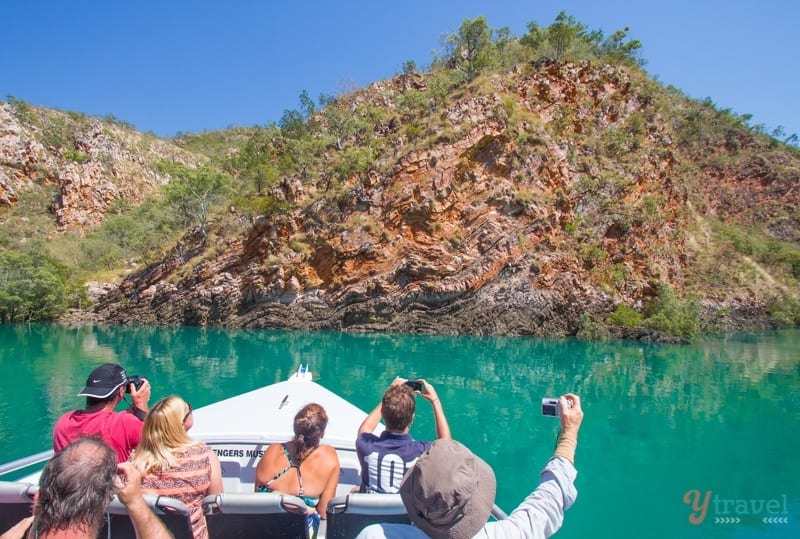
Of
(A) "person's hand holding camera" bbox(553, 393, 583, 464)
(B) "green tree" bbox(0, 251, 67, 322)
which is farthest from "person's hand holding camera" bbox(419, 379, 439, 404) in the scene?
(B) "green tree" bbox(0, 251, 67, 322)

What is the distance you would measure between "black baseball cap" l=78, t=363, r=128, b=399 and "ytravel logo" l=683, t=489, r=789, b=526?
6600 mm

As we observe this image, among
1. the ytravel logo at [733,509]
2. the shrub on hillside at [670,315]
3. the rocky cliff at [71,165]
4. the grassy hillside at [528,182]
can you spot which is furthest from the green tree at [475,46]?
the rocky cliff at [71,165]

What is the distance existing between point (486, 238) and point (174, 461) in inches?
1044

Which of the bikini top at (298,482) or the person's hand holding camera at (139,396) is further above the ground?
the person's hand holding camera at (139,396)

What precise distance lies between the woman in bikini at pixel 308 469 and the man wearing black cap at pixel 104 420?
100 centimetres

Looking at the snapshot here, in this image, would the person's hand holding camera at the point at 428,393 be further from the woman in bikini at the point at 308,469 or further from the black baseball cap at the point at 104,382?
the black baseball cap at the point at 104,382

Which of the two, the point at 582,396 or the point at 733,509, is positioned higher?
the point at 733,509

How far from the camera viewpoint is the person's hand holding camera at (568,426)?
213 cm

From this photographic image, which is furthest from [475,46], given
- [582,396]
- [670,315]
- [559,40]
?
Result: [582,396]

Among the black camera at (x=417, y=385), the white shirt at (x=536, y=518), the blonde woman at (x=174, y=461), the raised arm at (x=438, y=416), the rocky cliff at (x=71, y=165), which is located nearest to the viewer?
the white shirt at (x=536, y=518)

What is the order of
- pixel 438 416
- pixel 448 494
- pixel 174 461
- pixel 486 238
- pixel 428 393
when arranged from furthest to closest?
Result: pixel 486 238, pixel 428 393, pixel 438 416, pixel 174 461, pixel 448 494

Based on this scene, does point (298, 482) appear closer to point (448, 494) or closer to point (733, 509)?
point (448, 494)

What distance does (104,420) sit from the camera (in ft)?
10.6

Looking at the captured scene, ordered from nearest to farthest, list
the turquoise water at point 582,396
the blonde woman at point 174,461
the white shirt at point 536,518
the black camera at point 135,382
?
1. the white shirt at point 536,518
2. the blonde woman at point 174,461
3. the black camera at point 135,382
4. the turquoise water at point 582,396
